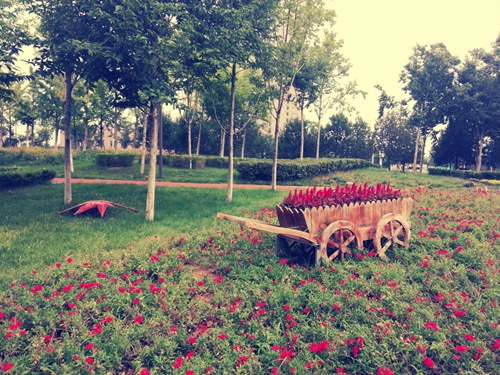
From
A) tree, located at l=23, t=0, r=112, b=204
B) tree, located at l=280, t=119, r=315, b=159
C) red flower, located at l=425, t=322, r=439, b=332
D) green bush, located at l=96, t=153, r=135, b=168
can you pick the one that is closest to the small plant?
red flower, located at l=425, t=322, r=439, b=332

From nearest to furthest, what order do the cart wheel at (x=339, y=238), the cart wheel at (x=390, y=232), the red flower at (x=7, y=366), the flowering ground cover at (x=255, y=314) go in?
the red flower at (x=7, y=366)
the flowering ground cover at (x=255, y=314)
the cart wheel at (x=339, y=238)
the cart wheel at (x=390, y=232)

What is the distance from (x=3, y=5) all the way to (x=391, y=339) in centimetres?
1281

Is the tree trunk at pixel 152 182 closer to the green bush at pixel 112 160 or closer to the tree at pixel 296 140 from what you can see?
the green bush at pixel 112 160

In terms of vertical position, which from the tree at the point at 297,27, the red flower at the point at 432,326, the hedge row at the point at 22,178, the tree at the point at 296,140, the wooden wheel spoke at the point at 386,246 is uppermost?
the tree at the point at 297,27

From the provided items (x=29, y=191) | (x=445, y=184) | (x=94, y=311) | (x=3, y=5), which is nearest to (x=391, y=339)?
(x=94, y=311)

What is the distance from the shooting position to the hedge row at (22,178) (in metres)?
13.0

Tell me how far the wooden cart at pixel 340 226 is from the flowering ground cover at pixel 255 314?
Result: 29cm

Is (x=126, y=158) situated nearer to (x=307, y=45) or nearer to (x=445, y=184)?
(x=307, y=45)

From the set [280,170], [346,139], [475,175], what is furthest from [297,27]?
[346,139]

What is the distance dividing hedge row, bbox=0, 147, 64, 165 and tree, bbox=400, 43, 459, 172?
103ft

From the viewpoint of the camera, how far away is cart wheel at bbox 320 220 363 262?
17.6ft

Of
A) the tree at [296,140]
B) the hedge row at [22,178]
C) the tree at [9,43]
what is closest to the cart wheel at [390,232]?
the tree at [9,43]

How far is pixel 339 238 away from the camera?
582 centimetres

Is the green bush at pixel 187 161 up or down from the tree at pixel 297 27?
down
